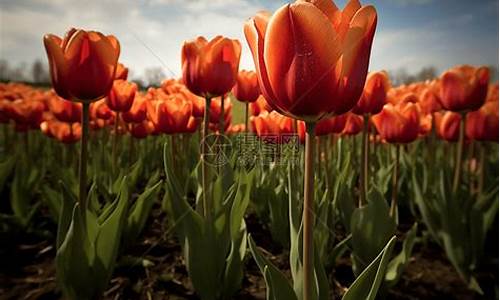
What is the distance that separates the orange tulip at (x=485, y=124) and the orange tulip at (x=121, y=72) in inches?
34.5

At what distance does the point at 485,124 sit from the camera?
963 millimetres

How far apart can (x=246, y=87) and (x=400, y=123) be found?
0.34m

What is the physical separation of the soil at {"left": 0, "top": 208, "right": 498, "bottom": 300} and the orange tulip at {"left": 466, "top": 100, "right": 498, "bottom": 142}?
25 centimetres

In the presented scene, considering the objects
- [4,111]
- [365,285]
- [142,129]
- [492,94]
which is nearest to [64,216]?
[365,285]

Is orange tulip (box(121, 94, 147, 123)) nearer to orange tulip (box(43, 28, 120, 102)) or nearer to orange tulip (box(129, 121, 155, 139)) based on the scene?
orange tulip (box(129, 121, 155, 139))

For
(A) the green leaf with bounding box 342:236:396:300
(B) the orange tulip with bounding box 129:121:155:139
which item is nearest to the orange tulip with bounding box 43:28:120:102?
(A) the green leaf with bounding box 342:236:396:300

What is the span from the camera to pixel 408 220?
1.11m

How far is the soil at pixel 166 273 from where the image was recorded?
0.64 meters

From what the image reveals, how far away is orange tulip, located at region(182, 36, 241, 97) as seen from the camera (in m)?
0.59

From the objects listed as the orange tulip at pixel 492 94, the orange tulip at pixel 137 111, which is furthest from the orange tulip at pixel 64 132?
the orange tulip at pixel 492 94

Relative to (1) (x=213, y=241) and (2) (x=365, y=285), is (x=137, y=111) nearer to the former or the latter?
(1) (x=213, y=241)

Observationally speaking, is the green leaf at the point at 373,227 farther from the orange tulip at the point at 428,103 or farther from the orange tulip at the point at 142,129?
the orange tulip at the point at 142,129

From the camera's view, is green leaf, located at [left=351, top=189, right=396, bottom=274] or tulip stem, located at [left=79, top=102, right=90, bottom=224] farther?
green leaf, located at [left=351, top=189, right=396, bottom=274]

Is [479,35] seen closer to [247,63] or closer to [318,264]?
[247,63]
